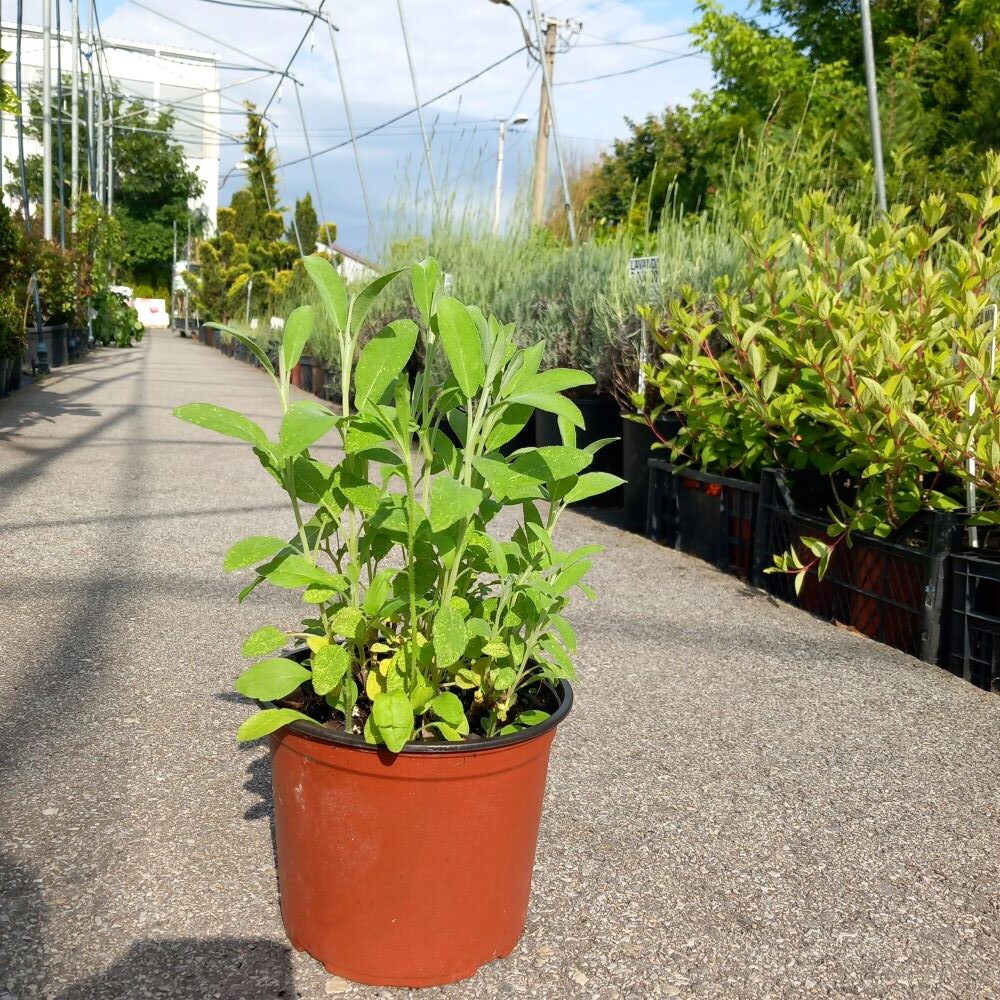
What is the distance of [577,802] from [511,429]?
1132 millimetres

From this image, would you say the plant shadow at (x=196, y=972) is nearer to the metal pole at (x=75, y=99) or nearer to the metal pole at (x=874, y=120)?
→ the metal pole at (x=874, y=120)

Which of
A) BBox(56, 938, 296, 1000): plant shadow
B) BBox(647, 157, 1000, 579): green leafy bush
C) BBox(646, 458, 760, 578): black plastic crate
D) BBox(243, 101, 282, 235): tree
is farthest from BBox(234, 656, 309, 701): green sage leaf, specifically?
BBox(243, 101, 282, 235): tree

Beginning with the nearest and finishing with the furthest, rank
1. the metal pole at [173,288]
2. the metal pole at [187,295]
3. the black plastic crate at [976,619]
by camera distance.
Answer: the black plastic crate at [976,619] < the metal pole at [187,295] < the metal pole at [173,288]

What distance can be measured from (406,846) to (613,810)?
91 centimetres

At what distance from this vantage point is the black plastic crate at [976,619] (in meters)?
3.21

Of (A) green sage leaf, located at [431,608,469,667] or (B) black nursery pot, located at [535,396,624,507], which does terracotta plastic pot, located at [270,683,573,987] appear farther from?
(B) black nursery pot, located at [535,396,624,507]

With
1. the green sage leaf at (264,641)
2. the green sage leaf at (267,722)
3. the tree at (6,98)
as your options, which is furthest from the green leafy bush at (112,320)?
the green sage leaf at (267,722)

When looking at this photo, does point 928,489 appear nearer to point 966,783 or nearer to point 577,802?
point 966,783

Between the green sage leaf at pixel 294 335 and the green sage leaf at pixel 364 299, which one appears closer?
the green sage leaf at pixel 364 299

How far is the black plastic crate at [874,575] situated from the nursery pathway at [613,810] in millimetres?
115

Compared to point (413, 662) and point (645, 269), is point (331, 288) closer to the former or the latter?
point (413, 662)

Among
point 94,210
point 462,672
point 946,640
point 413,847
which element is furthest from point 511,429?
point 94,210

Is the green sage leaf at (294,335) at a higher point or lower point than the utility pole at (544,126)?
lower

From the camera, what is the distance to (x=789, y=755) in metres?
2.67
